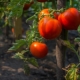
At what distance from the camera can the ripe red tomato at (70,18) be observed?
2.80 ft

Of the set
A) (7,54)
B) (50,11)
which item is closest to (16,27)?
(7,54)

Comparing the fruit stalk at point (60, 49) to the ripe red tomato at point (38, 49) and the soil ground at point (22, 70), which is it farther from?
the soil ground at point (22, 70)

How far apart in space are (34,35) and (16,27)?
108 cm

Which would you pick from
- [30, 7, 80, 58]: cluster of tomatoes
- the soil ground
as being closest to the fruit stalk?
[30, 7, 80, 58]: cluster of tomatoes

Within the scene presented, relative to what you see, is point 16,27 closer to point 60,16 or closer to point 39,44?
point 39,44

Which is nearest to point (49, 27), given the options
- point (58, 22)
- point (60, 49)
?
point (58, 22)

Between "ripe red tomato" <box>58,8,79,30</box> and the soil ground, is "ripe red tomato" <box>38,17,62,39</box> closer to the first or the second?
"ripe red tomato" <box>58,8,79,30</box>

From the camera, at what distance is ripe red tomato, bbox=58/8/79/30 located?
85cm

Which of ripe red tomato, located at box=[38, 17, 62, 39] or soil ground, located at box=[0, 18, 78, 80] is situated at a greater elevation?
ripe red tomato, located at box=[38, 17, 62, 39]

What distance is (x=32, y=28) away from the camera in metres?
1.12

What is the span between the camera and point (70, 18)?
2.85 feet

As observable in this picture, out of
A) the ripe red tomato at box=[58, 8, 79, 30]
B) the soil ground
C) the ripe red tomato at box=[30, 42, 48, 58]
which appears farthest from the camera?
the soil ground

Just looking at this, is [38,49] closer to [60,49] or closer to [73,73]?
[60,49]

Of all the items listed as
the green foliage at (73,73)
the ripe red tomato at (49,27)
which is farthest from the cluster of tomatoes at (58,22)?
the green foliage at (73,73)
